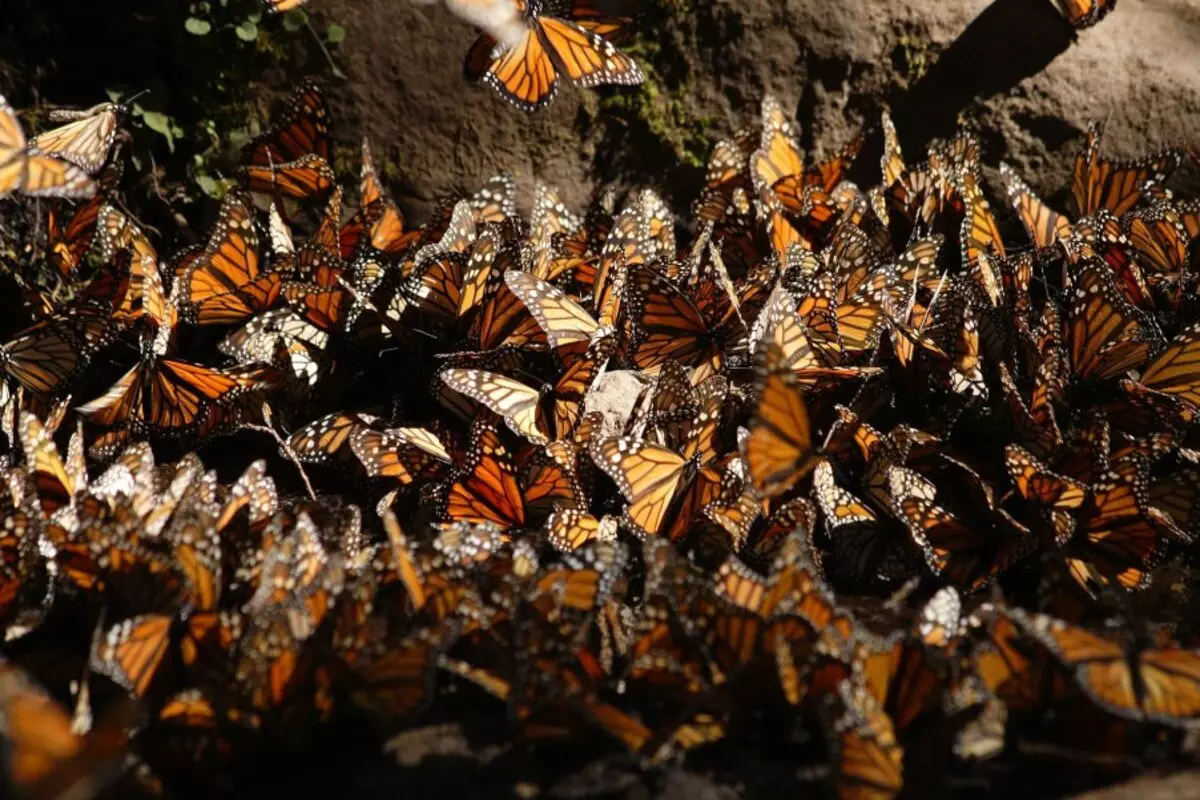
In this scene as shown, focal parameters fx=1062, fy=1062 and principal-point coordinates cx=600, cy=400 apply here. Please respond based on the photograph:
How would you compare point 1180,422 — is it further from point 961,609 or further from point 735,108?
point 735,108

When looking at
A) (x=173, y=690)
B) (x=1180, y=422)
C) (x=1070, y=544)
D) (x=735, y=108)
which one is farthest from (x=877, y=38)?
(x=173, y=690)

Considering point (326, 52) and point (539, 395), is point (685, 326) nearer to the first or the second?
point (539, 395)

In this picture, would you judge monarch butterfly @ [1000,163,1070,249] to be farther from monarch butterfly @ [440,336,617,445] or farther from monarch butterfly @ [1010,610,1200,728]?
monarch butterfly @ [1010,610,1200,728]

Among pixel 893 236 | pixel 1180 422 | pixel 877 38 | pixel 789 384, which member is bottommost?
pixel 789 384

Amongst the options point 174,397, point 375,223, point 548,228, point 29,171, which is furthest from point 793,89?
point 29,171

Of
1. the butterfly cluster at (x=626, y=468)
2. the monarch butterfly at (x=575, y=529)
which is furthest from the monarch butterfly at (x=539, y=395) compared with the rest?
the monarch butterfly at (x=575, y=529)

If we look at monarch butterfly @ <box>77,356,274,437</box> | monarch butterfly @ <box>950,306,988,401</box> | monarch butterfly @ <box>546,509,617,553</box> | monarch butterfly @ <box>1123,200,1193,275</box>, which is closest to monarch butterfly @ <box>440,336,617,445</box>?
monarch butterfly @ <box>546,509,617,553</box>
